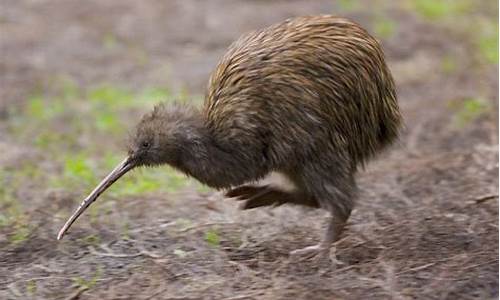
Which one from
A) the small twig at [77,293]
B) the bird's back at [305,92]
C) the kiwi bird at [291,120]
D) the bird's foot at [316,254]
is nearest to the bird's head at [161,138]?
the kiwi bird at [291,120]

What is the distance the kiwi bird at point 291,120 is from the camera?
17.6 ft

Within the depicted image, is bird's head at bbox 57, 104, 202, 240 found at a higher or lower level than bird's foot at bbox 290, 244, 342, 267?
higher

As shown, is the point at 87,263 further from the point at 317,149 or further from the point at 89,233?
the point at 317,149

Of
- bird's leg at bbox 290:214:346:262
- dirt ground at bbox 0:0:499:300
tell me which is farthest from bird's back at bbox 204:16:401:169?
dirt ground at bbox 0:0:499:300

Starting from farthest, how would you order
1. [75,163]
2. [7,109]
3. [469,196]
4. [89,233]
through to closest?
[7,109]
[75,163]
[469,196]
[89,233]

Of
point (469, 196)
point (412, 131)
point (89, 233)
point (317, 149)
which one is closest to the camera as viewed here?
point (317, 149)

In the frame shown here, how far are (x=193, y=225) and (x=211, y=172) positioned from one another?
0.73 metres

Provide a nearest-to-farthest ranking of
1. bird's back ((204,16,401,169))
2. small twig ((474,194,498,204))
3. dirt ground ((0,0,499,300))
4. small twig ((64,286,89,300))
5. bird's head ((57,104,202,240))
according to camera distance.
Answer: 1. small twig ((64,286,89,300))
2. dirt ground ((0,0,499,300))
3. bird's back ((204,16,401,169))
4. bird's head ((57,104,202,240))
5. small twig ((474,194,498,204))

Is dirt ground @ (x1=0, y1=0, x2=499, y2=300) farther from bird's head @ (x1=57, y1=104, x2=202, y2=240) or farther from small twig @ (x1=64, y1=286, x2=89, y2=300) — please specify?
bird's head @ (x1=57, y1=104, x2=202, y2=240)

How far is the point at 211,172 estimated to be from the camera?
5.46 meters

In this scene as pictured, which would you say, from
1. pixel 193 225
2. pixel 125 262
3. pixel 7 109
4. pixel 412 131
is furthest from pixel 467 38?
pixel 125 262

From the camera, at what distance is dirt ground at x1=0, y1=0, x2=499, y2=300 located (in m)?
5.16

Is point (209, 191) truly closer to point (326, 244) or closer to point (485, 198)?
point (326, 244)

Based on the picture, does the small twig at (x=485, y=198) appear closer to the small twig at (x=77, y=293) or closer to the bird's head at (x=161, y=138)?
the bird's head at (x=161, y=138)
